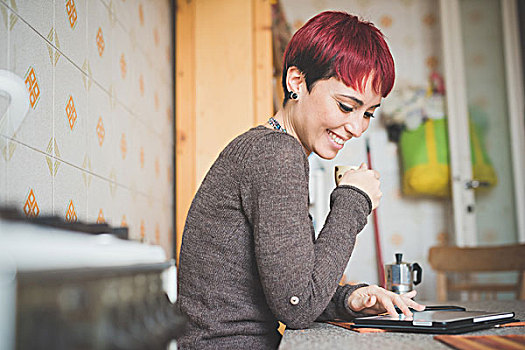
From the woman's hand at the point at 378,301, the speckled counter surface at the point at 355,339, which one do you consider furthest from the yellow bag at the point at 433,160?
the speckled counter surface at the point at 355,339

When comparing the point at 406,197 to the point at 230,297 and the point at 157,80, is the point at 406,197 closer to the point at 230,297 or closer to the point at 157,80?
the point at 157,80

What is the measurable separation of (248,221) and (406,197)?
310 centimetres

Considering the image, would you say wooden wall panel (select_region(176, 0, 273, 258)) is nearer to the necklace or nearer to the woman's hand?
the necklace

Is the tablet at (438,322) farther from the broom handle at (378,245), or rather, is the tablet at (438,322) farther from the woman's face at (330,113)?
the broom handle at (378,245)

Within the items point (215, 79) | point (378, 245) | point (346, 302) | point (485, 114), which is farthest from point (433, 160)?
point (346, 302)

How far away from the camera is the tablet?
0.85 meters

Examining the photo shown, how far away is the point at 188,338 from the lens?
0.99 m

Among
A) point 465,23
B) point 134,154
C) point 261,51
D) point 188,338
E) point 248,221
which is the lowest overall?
point 188,338

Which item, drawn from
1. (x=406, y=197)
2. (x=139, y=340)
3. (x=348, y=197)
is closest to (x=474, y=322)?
(x=348, y=197)

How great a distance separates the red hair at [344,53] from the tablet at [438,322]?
1.50 ft

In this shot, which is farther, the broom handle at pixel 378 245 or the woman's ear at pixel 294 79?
the broom handle at pixel 378 245

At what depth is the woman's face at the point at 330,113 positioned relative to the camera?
1137 millimetres

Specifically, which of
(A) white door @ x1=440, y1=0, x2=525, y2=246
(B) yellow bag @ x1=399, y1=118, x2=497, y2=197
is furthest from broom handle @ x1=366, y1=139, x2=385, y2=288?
(A) white door @ x1=440, y1=0, x2=525, y2=246

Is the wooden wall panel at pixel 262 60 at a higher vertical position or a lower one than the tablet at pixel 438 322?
higher
